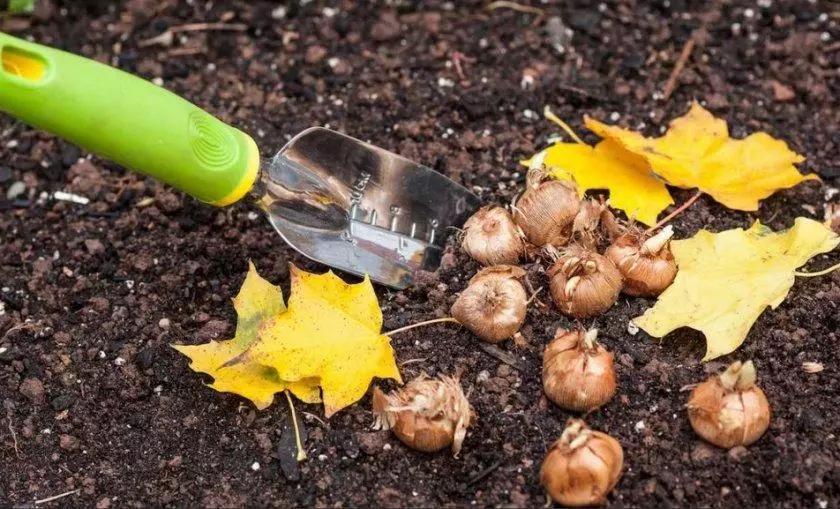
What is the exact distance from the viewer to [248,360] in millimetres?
1556

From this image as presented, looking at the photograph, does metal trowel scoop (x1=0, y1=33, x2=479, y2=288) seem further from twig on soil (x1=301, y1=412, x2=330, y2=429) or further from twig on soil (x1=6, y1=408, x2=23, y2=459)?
twig on soil (x1=6, y1=408, x2=23, y2=459)

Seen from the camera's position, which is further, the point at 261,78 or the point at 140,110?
the point at 261,78

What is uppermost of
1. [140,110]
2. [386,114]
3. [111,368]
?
[140,110]

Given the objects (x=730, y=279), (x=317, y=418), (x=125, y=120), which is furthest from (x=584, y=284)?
(x=125, y=120)

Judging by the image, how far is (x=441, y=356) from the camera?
1.62 metres

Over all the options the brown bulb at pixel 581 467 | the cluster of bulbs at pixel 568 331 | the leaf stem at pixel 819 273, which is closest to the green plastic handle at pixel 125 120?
the cluster of bulbs at pixel 568 331

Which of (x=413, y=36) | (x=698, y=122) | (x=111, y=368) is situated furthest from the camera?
(x=413, y=36)

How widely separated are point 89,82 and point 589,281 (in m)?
0.80

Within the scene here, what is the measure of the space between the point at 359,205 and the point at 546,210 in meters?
0.34

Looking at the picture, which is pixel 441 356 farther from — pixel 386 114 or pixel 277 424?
pixel 386 114

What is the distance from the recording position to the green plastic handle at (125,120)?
4.53ft

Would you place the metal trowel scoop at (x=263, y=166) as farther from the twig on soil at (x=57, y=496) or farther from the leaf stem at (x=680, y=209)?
the twig on soil at (x=57, y=496)

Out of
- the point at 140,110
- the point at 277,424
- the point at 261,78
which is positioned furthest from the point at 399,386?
the point at 261,78

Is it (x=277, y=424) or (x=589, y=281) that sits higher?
(x=589, y=281)
